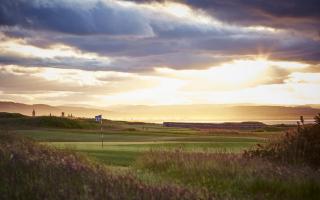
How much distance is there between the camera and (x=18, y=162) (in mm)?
17500

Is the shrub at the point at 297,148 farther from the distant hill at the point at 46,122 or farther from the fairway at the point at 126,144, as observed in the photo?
the distant hill at the point at 46,122

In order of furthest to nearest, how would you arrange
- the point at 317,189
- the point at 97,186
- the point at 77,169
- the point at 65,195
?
the point at 317,189 → the point at 77,169 → the point at 97,186 → the point at 65,195

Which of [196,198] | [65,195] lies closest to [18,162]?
[65,195]

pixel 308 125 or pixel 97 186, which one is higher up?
pixel 308 125

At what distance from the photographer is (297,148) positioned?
25906mm

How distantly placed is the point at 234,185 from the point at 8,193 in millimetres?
8682

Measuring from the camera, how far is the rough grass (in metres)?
19.3

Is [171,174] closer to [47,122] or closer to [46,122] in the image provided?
[46,122]

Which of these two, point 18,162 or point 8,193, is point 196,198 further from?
point 18,162

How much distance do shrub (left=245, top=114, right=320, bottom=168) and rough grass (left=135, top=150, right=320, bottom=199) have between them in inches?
56.4

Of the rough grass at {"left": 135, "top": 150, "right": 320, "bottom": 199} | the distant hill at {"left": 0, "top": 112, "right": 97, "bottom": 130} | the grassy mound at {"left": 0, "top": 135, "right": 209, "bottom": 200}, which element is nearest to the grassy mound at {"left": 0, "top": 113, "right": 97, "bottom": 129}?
the distant hill at {"left": 0, "top": 112, "right": 97, "bottom": 130}

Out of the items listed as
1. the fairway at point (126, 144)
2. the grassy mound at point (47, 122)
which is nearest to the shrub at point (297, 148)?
the fairway at point (126, 144)

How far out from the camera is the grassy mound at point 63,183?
14.0 metres

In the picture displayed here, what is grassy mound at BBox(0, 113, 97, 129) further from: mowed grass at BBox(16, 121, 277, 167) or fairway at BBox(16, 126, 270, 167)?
fairway at BBox(16, 126, 270, 167)
